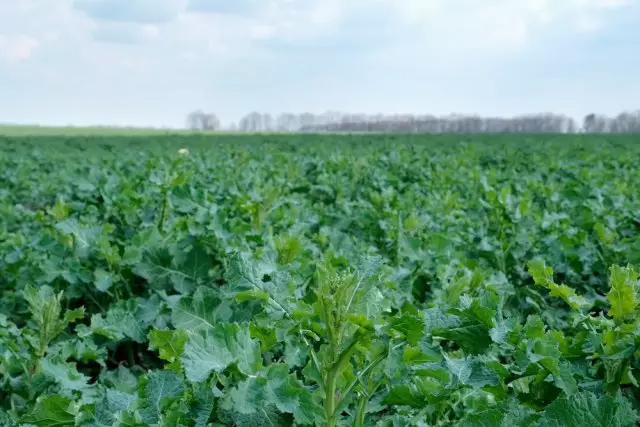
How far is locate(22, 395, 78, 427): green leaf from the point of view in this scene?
6.17 feet

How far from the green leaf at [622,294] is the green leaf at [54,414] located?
4.88 feet

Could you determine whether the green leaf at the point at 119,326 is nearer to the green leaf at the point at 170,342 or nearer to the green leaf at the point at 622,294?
the green leaf at the point at 170,342

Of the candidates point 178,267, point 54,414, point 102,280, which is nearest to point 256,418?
Answer: point 54,414

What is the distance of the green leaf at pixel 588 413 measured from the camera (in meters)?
1.33

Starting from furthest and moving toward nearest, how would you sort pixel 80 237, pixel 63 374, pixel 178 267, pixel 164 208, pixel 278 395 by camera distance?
pixel 164 208, pixel 80 237, pixel 178 267, pixel 63 374, pixel 278 395

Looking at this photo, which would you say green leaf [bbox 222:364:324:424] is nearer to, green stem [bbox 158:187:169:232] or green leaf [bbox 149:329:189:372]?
green leaf [bbox 149:329:189:372]

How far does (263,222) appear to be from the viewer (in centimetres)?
453

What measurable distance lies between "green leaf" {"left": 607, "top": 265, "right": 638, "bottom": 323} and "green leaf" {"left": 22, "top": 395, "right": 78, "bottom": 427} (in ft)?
4.88

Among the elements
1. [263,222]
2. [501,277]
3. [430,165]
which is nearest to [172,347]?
[501,277]

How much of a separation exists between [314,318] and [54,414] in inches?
29.7

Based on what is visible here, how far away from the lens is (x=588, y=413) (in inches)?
52.7

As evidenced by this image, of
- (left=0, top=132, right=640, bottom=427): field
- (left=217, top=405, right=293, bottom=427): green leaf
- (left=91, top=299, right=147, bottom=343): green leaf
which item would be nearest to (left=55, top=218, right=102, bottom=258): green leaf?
(left=0, top=132, right=640, bottom=427): field

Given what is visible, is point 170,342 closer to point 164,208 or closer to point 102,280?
point 102,280

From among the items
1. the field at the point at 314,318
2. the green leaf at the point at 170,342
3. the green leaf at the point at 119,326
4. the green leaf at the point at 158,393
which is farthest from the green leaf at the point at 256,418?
the green leaf at the point at 119,326
